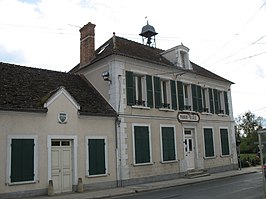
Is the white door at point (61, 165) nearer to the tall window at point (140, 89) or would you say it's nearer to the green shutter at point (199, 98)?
the tall window at point (140, 89)

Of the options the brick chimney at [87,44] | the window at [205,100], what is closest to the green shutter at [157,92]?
the brick chimney at [87,44]

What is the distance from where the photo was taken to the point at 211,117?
73.0 ft

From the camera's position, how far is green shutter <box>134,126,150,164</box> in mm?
16609

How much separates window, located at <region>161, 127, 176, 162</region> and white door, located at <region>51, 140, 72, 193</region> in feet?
19.8

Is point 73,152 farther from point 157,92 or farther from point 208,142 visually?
point 208,142

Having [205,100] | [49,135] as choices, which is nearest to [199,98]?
[205,100]

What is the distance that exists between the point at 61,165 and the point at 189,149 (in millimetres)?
9349

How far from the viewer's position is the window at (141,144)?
16578 mm

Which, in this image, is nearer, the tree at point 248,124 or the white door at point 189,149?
the white door at point 189,149

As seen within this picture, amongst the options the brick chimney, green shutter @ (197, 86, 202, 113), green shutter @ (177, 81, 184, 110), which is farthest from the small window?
green shutter @ (197, 86, 202, 113)

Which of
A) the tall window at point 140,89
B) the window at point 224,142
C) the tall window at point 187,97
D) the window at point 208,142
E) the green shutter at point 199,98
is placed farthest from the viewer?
the window at point 224,142

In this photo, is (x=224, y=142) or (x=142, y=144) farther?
(x=224, y=142)

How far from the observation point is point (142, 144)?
55.6ft

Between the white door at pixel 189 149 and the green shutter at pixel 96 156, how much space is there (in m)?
6.60
